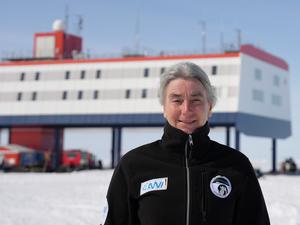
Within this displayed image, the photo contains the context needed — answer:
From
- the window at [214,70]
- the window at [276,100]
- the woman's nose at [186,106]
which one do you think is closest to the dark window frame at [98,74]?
the window at [214,70]

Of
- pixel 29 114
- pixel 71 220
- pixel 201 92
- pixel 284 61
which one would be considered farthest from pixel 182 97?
pixel 284 61

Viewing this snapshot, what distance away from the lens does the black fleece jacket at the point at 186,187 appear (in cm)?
276

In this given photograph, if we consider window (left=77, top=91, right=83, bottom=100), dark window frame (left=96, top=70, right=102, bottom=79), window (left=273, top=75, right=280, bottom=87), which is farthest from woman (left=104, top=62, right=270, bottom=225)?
window (left=273, top=75, right=280, bottom=87)

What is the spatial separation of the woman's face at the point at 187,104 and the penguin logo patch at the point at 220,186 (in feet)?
0.96

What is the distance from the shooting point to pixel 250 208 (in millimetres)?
2828

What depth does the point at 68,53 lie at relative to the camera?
51.0 m

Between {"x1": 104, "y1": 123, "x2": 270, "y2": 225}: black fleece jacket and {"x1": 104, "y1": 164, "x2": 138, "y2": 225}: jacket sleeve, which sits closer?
{"x1": 104, "y1": 123, "x2": 270, "y2": 225}: black fleece jacket

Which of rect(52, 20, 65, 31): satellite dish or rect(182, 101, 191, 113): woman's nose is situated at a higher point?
rect(52, 20, 65, 31): satellite dish

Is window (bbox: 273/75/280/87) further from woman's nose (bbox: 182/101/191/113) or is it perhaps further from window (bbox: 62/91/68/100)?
woman's nose (bbox: 182/101/191/113)

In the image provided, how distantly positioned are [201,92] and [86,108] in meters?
41.0

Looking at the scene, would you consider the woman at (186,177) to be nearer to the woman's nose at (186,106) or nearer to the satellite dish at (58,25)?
the woman's nose at (186,106)

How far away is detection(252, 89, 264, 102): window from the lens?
42.2 m

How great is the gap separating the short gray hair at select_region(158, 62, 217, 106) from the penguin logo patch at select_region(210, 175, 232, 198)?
431 millimetres

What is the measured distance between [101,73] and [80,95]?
2.55m
